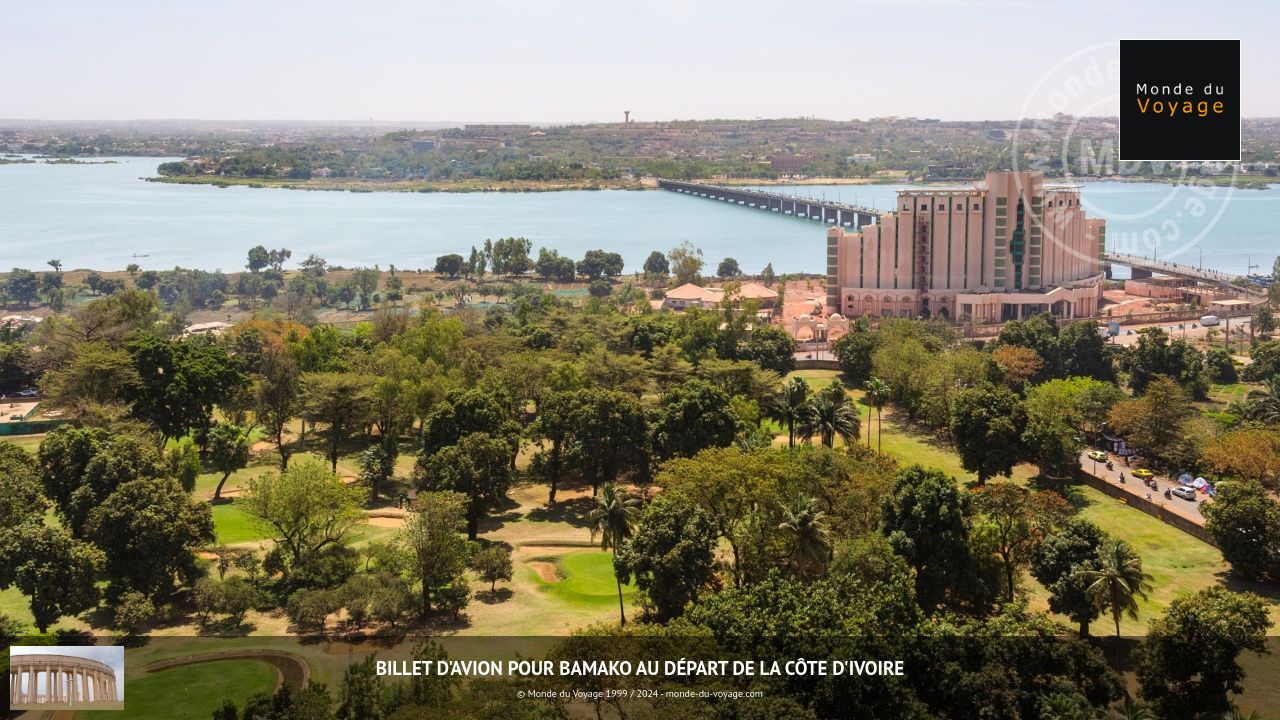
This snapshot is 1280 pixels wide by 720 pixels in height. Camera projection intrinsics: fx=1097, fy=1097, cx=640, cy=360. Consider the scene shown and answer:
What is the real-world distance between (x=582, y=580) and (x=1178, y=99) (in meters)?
20.5

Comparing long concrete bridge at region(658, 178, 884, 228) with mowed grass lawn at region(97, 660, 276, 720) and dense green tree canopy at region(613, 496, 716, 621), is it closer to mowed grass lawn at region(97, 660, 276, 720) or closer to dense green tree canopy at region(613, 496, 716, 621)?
dense green tree canopy at region(613, 496, 716, 621)

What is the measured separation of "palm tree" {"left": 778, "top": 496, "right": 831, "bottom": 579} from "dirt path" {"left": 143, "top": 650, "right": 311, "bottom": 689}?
316 inches

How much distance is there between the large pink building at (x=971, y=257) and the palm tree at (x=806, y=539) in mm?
31353

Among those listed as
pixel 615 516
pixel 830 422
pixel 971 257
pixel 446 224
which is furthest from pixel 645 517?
pixel 446 224

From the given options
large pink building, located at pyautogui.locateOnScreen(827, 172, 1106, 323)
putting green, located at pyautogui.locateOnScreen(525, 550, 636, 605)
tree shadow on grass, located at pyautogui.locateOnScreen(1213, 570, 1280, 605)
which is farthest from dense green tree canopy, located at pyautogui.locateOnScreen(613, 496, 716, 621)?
large pink building, located at pyautogui.locateOnScreen(827, 172, 1106, 323)

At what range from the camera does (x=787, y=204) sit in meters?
108

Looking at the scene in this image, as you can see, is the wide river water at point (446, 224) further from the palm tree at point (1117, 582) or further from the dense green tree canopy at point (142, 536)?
the dense green tree canopy at point (142, 536)

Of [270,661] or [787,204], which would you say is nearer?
[270,661]

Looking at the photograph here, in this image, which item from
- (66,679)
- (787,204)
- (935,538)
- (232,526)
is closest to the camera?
(66,679)

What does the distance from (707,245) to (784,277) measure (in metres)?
23.6

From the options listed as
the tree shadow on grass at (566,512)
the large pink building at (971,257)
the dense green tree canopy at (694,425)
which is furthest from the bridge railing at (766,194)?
the tree shadow on grass at (566,512)

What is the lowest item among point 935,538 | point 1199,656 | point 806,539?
point 1199,656

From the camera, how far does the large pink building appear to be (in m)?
47.7

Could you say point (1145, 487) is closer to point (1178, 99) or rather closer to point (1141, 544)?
point (1141, 544)
